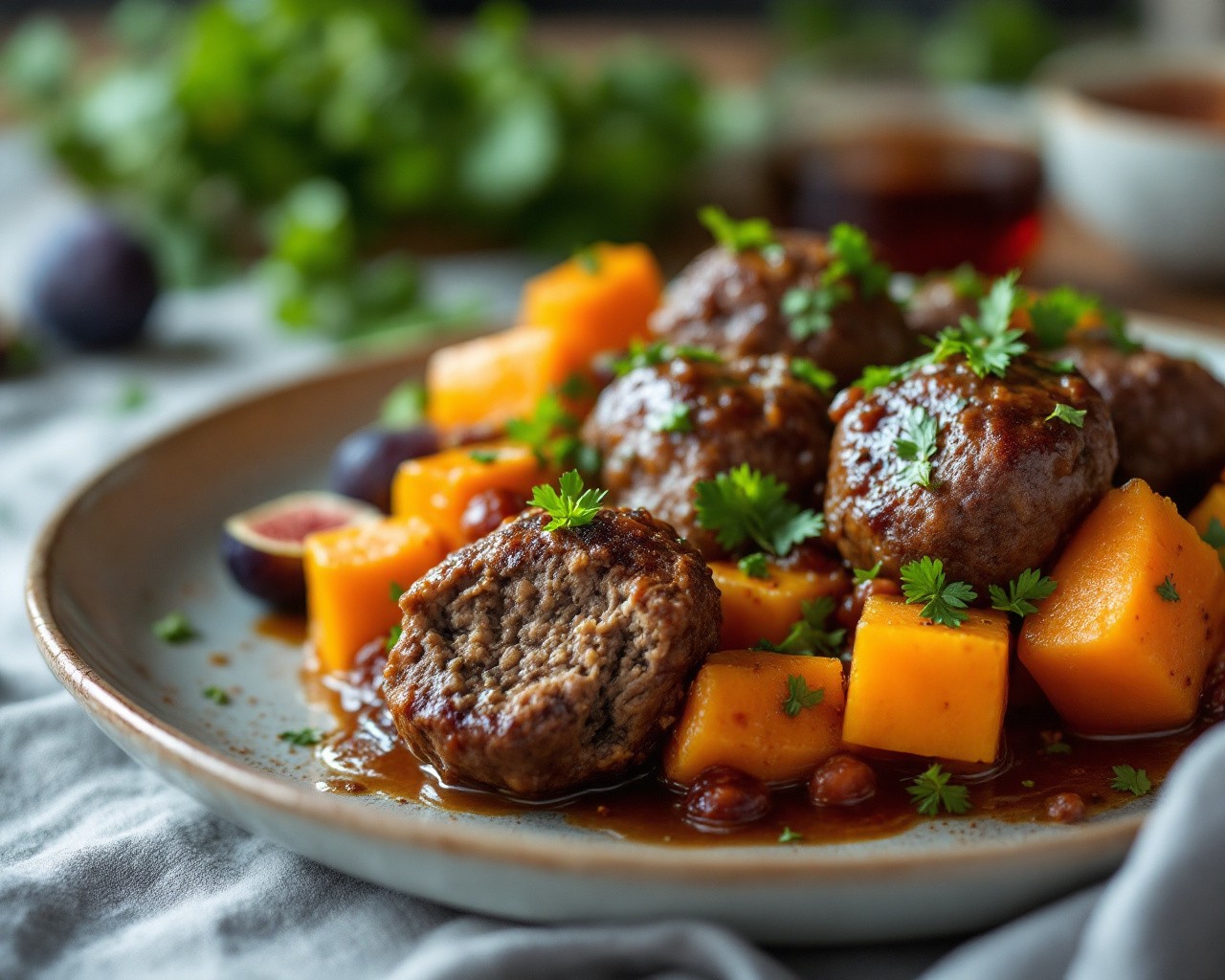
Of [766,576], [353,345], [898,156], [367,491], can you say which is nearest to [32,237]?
[353,345]

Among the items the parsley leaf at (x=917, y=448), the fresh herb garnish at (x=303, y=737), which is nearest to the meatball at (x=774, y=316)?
the parsley leaf at (x=917, y=448)

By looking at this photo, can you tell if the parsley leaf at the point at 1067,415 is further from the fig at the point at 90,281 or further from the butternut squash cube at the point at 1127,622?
the fig at the point at 90,281

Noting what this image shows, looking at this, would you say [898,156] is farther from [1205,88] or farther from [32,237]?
[32,237]

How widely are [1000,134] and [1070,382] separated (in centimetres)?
403

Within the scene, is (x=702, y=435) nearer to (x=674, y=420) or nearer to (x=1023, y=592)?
(x=674, y=420)

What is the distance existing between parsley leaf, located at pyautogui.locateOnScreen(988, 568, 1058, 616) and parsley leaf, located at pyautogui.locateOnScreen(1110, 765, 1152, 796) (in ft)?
1.42

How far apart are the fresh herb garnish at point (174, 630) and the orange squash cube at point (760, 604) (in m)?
1.66

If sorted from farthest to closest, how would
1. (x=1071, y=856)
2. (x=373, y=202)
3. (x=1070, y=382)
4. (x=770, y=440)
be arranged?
1. (x=373, y=202)
2. (x=770, y=440)
3. (x=1070, y=382)
4. (x=1071, y=856)

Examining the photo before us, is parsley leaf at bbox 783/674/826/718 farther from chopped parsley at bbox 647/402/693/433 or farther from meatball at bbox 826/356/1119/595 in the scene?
chopped parsley at bbox 647/402/693/433

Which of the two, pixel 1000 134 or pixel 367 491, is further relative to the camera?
pixel 1000 134

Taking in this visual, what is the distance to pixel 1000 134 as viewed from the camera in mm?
7238

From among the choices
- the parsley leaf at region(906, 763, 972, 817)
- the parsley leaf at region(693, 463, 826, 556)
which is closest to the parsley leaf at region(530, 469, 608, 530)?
the parsley leaf at region(693, 463, 826, 556)

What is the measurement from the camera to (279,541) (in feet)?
14.8

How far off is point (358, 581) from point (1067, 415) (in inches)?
78.6
